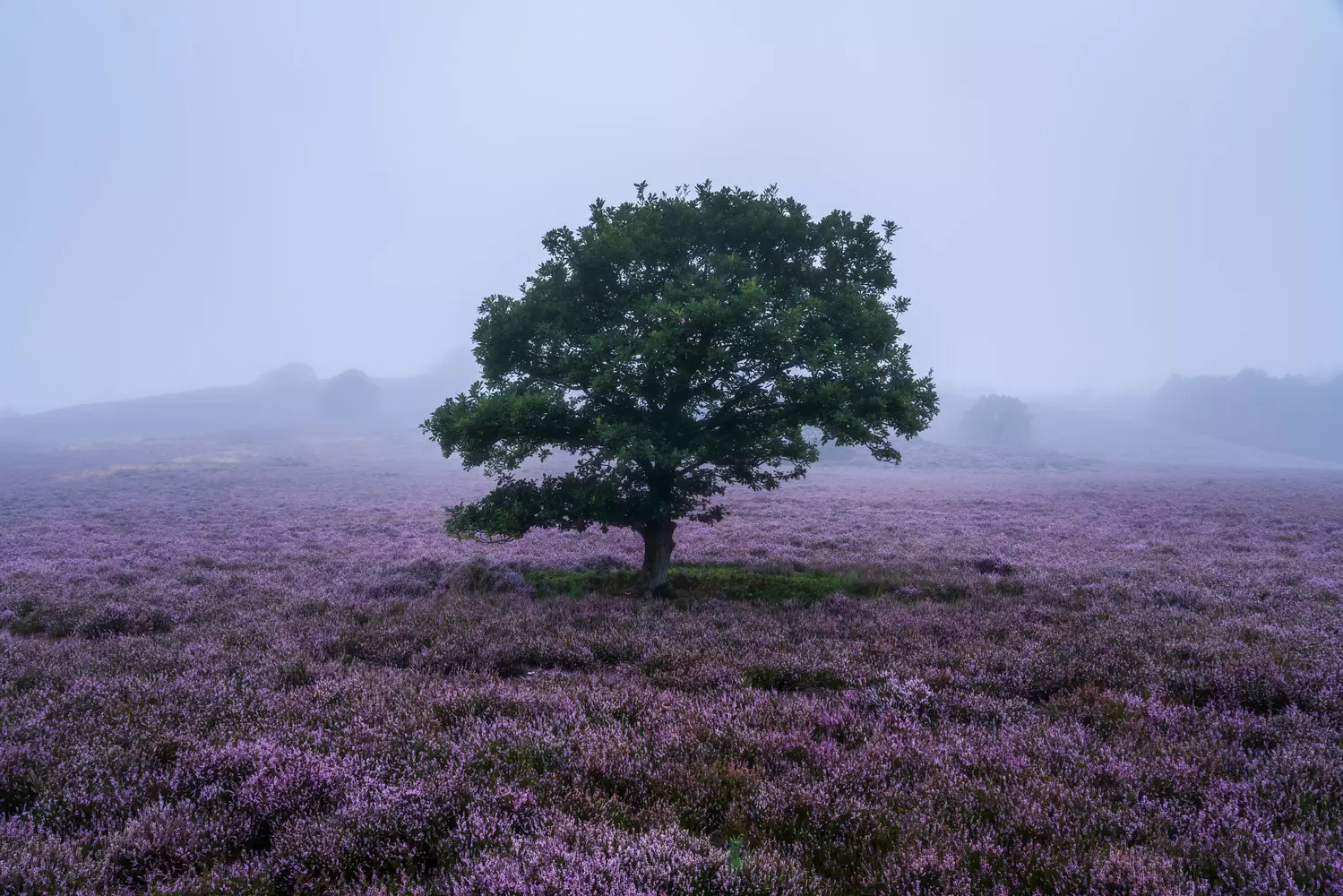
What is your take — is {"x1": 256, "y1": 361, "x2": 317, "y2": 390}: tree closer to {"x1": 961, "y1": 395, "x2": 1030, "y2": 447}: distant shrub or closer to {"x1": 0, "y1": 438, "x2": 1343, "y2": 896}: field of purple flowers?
{"x1": 961, "y1": 395, "x2": 1030, "y2": 447}: distant shrub

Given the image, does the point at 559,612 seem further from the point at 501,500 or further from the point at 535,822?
the point at 535,822

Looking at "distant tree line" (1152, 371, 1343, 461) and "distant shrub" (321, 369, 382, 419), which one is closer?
"distant tree line" (1152, 371, 1343, 461)

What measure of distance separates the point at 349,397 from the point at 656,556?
132m

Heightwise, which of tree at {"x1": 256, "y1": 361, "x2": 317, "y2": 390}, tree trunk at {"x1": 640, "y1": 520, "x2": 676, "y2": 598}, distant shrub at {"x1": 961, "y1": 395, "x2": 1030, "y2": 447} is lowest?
tree trunk at {"x1": 640, "y1": 520, "x2": 676, "y2": 598}

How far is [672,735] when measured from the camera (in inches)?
199

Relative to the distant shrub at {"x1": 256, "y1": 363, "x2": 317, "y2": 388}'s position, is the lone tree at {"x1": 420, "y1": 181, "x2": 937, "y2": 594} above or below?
below

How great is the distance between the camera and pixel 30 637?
888 cm

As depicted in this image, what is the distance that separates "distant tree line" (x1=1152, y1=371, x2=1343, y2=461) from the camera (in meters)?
121

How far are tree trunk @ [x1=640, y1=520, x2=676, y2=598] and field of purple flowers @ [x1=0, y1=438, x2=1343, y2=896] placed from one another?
1303 mm

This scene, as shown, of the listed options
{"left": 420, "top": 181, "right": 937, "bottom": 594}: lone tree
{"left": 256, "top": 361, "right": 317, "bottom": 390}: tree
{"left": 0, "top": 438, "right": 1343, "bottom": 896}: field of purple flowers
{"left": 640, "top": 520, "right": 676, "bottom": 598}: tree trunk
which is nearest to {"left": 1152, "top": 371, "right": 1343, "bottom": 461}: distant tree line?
{"left": 0, "top": 438, "right": 1343, "bottom": 896}: field of purple flowers

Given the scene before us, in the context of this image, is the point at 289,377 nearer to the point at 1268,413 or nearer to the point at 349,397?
the point at 349,397

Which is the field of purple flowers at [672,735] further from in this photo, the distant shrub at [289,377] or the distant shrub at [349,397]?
the distant shrub at [289,377]

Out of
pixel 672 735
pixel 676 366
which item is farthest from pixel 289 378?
pixel 672 735

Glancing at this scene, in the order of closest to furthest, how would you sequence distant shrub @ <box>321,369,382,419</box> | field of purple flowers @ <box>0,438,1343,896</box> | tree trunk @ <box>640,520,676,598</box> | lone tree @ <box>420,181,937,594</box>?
1. field of purple flowers @ <box>0,438,1343,896</box>
2. lone tree @ <box>420,181,937,594</box>
3. tree trunk @ <box>640,520,676,598</box>
4. distant shrub @ <box>321,369,382,419</box>
